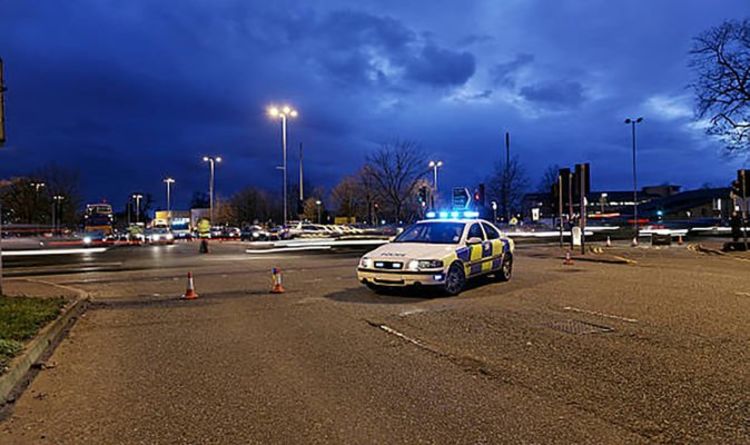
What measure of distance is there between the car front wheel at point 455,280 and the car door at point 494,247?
132 cm

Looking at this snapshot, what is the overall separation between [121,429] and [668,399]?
15.4ft

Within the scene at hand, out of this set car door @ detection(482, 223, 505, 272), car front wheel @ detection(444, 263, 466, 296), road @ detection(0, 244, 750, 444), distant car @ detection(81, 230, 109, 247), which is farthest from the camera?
distant car @ detection(81, 230, 109, 247)

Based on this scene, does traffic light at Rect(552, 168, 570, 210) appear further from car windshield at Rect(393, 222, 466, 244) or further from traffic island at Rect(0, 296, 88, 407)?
traffic island at Rect(0, 296, 88, 407)

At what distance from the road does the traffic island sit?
213 millimetres

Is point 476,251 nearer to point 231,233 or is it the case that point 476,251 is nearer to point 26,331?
point 26,331

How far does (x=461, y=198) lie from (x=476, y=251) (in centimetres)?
1720

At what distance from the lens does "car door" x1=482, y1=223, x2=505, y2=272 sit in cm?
1406

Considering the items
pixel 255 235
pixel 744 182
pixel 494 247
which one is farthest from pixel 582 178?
pixel 255 235

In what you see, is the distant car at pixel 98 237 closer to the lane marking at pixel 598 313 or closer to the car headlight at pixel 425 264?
the car headlight at pixel 425 264

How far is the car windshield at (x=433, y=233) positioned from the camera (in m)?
13.2

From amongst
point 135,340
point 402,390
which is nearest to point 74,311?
point 135,340

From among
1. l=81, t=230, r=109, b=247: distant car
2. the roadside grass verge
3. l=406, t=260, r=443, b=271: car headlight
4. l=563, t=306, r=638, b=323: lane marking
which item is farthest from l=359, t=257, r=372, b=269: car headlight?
l=81, t=230, r=109, b=247: distant car

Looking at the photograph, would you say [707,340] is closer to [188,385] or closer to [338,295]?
[188,385]

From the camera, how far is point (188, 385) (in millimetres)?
6281
